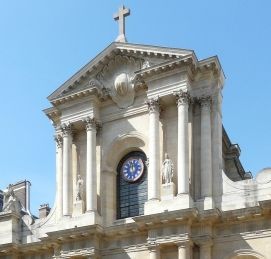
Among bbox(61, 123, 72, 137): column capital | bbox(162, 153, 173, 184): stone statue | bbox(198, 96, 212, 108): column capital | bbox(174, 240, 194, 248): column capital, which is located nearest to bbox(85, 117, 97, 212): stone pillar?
bbox(61, 123, 72, 137): column capital

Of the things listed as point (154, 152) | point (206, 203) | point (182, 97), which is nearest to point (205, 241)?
point (206, 203)

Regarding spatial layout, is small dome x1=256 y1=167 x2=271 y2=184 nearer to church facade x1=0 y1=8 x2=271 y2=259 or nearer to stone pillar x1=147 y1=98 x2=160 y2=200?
church facade x1=0 y1=8 x2=271 y2=259

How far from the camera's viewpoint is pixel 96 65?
107 feet

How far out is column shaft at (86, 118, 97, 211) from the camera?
30.5m

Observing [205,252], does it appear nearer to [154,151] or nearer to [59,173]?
[154,151]

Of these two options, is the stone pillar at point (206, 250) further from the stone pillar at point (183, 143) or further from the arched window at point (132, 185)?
the arched window at point (132, 185)

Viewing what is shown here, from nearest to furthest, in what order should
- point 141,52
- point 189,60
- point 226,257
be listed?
point 226,257 → point 189,60 → point 141,52

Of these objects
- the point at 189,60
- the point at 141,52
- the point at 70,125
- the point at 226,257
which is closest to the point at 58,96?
the point at 70,125

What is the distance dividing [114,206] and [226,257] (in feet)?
19.8

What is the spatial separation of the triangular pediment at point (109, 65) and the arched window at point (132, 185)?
11.4 ft

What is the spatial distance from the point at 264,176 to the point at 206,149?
2632 mm

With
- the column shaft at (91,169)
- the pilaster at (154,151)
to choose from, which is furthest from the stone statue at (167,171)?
the column shaft at (91,169)

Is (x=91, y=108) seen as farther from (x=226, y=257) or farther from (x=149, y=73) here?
(x=226, y=257)

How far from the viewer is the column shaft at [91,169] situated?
30.5 m
